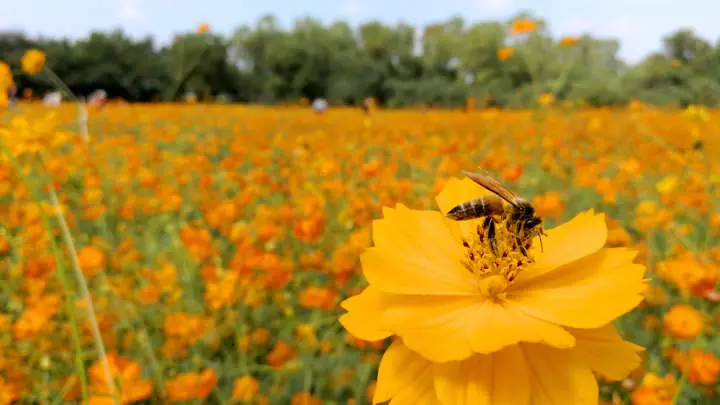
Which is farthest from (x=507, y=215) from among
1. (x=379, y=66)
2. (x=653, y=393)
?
(x=379, y=66)

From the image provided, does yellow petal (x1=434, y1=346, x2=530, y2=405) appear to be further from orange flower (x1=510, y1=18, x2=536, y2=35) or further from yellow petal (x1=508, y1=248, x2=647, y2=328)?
orange flower (x1=510, y1=18, x2=536, y2=35)

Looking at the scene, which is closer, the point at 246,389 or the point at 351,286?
the point at 246,389

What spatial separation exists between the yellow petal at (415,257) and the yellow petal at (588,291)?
4 centimetres

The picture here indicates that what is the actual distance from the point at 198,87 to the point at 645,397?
1074 centimetres

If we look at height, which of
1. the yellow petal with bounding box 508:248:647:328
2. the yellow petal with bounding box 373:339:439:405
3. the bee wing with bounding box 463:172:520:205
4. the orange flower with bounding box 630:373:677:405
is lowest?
the orange flower with bounding box 630:373:677:405

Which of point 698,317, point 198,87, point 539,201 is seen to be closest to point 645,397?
point 698,317

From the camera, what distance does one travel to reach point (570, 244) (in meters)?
0.35

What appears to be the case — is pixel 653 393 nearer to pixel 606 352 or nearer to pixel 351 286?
pixel 606 352

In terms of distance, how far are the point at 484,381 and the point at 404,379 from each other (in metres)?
0.04

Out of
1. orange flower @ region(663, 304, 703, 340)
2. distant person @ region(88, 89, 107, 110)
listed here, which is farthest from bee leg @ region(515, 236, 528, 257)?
distant person @ region(88, 89, 107, 110)

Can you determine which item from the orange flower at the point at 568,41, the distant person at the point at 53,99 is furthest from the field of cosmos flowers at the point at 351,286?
the distant person at the point at 53,99

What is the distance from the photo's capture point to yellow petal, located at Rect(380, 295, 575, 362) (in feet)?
0.86

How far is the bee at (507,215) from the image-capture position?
350mm

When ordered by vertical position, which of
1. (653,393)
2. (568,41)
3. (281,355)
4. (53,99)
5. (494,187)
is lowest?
(281,355)
